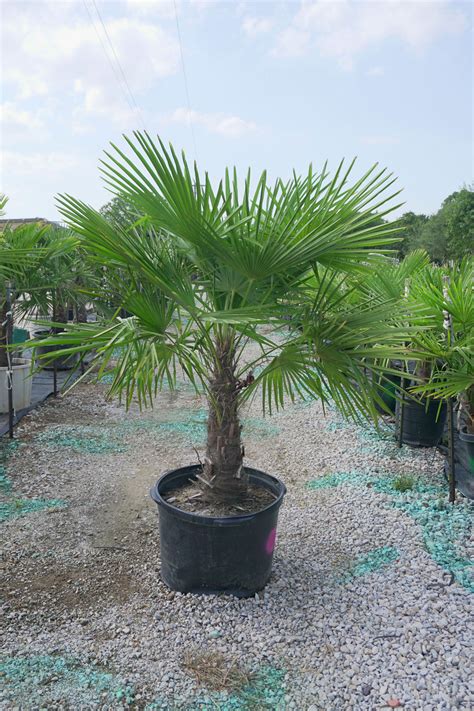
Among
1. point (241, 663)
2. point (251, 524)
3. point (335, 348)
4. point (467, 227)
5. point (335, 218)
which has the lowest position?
point (241, 663)

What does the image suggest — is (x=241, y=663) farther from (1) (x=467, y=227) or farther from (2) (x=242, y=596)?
(1) (x=467, y=227)

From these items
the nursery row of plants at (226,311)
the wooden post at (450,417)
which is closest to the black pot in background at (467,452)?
the wooden post at (450,417)

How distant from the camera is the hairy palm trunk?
8.46 ft

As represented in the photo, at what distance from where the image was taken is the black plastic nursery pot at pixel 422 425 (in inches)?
184

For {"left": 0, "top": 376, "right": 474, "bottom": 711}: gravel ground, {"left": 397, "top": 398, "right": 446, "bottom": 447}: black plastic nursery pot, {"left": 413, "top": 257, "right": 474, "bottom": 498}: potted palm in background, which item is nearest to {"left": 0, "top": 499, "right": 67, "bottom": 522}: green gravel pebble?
{"left": 0, "top": 376, "right": 474, "bottom": 711}: gravel ground

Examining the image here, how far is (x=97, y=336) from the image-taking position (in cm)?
206

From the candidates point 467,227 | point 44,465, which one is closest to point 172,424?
point 44,465

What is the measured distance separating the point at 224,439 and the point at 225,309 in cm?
67

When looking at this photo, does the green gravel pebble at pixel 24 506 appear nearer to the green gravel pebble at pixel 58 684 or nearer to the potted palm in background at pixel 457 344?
the green gravel pebble at pixel 58 684

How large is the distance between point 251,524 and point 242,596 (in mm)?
394

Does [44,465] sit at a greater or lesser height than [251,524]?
lesser

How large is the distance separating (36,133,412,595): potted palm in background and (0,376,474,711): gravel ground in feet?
0.92

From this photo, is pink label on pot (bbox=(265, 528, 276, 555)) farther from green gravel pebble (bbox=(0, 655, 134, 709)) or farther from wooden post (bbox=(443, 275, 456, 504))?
wooden post (bbox=(443, 275, 456, 504))

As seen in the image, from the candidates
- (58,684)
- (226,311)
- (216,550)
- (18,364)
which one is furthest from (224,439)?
(18,364)
